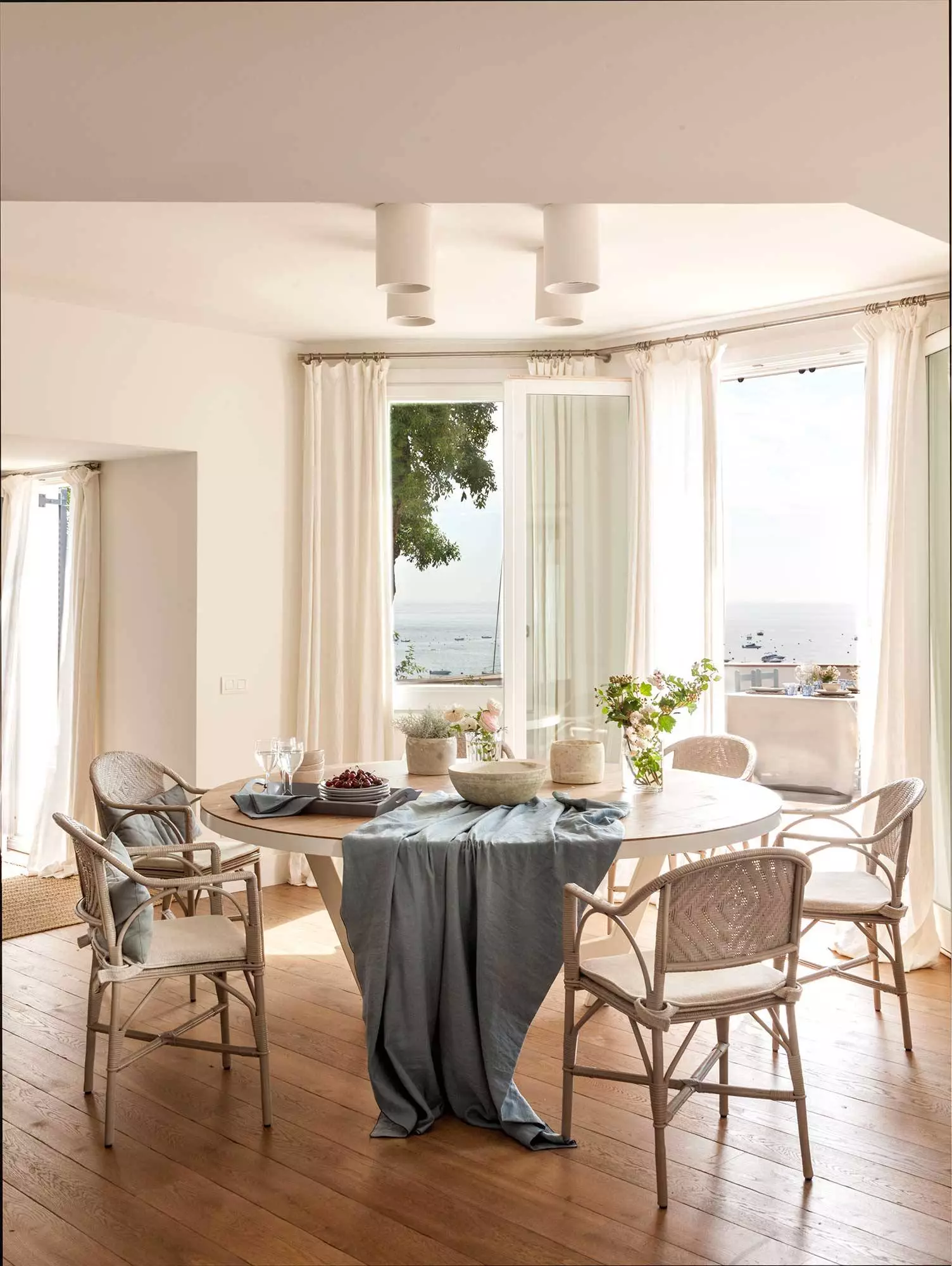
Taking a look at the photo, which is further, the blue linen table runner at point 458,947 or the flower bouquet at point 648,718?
the flower bouquet at point 648,718

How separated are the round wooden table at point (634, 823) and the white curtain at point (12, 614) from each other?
297 cm

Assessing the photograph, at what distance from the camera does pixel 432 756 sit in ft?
12.5

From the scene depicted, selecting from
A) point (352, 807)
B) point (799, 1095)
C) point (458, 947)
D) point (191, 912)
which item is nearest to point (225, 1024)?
point (191, 912)

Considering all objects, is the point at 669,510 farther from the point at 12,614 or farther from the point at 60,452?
the point at 12,614

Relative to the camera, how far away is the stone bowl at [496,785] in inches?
127

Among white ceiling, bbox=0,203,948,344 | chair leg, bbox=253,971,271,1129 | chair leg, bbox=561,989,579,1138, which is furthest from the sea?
chair leg, bbox=561,989,579,1138

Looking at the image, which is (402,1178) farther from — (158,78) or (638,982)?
(158,78)

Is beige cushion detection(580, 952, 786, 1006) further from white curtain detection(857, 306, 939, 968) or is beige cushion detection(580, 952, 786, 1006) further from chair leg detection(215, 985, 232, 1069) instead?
white curtain detection(857, 306, 939, 968)

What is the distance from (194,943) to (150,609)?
272 cm

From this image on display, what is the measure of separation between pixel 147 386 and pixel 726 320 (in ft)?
8.65

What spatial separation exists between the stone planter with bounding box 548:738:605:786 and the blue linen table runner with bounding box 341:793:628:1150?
2.28 ft

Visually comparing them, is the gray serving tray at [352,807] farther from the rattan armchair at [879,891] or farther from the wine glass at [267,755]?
the rattan armchair at [879,891]

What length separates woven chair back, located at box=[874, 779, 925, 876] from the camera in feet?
10.8

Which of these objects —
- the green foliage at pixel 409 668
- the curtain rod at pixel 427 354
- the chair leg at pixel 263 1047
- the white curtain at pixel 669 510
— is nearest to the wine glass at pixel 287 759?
the chair leg at pixel 263 1047
